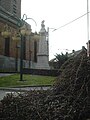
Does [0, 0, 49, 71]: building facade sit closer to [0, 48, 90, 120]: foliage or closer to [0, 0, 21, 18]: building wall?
[0, 0, 21, 18]: building wall

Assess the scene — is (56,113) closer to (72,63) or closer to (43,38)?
(72,63)

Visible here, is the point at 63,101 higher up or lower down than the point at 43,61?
lower down

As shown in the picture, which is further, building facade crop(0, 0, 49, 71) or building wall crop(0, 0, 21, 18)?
building wall crop(0, 0, 21, 18)

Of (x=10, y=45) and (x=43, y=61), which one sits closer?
(x=43, y=61)

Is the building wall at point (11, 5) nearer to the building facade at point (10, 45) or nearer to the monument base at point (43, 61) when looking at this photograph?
the building facade at point (10, 45)

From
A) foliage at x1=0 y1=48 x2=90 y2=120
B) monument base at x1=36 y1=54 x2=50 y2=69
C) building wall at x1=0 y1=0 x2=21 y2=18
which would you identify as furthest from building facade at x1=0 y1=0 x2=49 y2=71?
foliage at x1=0 y1=48 x2=90 y2=120

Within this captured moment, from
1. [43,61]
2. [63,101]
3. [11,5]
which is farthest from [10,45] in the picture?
[63,101]

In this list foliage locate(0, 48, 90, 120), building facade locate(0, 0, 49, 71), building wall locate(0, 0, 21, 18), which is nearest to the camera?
foliage locate(0, 48, 90, 120)

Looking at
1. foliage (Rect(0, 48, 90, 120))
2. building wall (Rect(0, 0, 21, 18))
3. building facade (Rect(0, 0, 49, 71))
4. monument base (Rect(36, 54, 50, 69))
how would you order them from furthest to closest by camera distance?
building wall (Rect(0, 0, 21, 18))
building facade (Rect(0, 0, 49, 71))
monument base (Rect(36, 54, 50, 69))
foliage (Rect(0, 48, 90, 120))

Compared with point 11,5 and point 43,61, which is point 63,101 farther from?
point 11,5

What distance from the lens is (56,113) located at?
11.9 ft

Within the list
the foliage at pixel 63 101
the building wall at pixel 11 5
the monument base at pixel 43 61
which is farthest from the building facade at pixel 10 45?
the foliage at pixel 63 101

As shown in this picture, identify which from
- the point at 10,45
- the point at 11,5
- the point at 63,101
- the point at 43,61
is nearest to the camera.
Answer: the point at 63,101

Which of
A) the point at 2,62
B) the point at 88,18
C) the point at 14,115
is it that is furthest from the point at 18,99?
the point at 2,62
